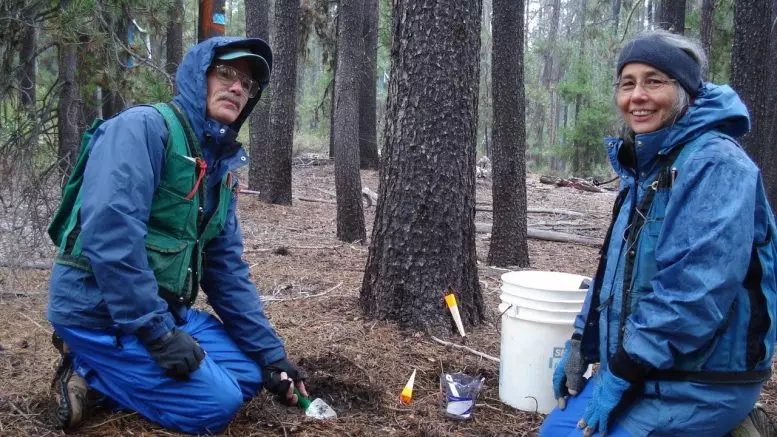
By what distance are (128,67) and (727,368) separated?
5540mm

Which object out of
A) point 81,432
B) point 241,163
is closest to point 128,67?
point 241,163

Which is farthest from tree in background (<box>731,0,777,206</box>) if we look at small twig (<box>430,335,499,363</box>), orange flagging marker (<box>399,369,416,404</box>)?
orange flagging marker (<box>399,369,416,404</box>)

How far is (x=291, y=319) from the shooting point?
4.76m

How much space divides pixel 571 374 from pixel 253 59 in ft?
6.69

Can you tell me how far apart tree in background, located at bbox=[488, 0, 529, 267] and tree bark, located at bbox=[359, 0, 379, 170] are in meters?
8.28

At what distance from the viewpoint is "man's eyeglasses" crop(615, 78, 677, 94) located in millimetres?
2420

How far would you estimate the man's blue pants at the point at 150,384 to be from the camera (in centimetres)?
284

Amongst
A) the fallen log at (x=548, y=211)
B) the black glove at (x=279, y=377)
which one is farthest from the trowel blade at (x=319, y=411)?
the fallen log at (x=548, y=211)

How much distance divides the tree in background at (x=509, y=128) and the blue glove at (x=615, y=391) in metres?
4.58

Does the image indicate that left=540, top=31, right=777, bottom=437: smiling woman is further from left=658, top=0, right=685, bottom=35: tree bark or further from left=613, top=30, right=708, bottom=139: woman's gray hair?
left=658, top=0, right=685, bottom=35: tree bark

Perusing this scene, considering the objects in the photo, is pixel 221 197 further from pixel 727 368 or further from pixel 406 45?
pixel 727 368

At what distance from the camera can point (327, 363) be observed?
3938 millimetres

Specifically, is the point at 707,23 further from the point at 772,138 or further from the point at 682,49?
the point at 682,49

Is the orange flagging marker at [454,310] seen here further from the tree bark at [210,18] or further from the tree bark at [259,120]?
the tree bark at [259,120]
